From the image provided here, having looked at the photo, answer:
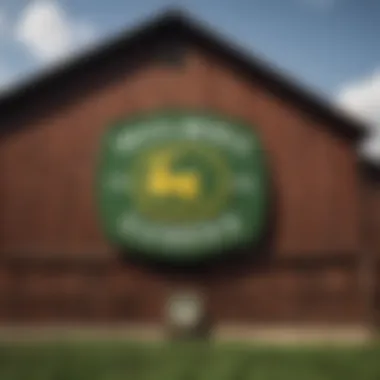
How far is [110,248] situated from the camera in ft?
54.1

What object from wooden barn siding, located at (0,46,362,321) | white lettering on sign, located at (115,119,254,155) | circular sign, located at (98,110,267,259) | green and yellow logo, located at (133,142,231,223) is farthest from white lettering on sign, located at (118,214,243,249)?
white lettering on sign, located at (115,119,254,155)

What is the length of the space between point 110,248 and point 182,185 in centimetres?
212

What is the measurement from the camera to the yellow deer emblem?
53.2 feet

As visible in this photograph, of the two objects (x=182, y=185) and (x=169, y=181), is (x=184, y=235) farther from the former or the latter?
(x=169, y=181)

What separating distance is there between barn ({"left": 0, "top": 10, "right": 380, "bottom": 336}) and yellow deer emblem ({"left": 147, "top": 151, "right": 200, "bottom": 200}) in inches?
1.2

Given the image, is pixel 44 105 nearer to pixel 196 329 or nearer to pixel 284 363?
pixel 196 329

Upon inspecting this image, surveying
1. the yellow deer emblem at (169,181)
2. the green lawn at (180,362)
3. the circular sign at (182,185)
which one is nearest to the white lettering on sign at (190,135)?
the circular sign at (182,185)

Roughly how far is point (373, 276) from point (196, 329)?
409 cm

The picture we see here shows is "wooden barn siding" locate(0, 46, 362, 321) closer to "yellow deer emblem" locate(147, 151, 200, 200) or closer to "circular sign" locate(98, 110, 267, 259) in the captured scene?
"circular sign" locate(98, 110, 267, 259)

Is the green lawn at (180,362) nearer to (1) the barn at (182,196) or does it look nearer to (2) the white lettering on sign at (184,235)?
(1) the barn at (182,196)

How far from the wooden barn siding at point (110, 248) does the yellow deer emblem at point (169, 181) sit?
1417mm

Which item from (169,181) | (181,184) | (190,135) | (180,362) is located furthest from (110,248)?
(180,362)

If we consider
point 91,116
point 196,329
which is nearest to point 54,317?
point 196,329

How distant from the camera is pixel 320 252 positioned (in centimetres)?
1653
